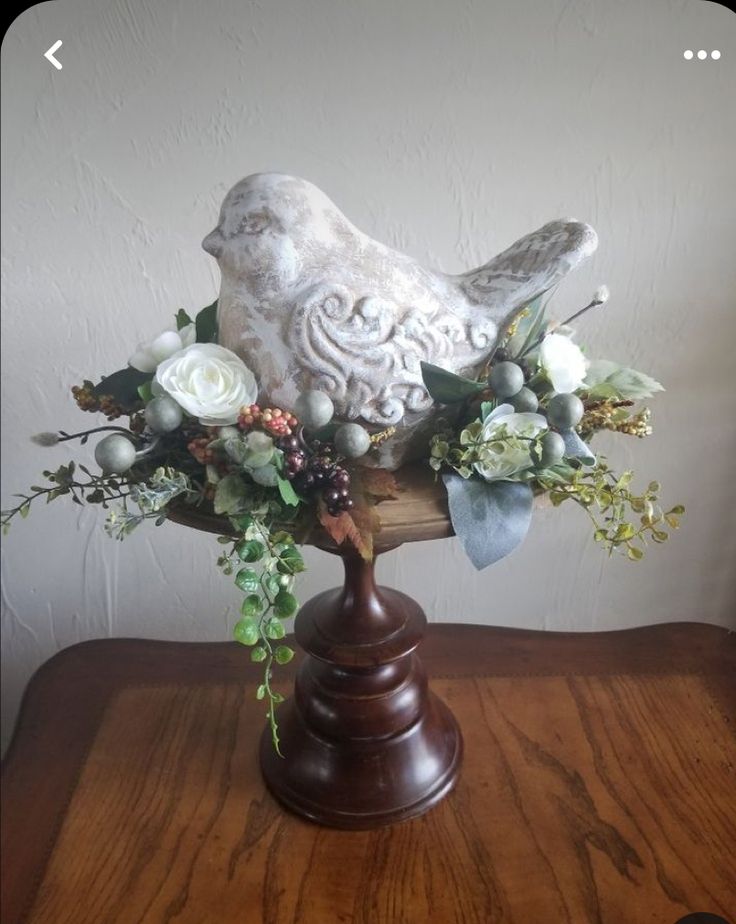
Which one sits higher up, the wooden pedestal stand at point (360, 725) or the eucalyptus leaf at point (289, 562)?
the eucalyptus leaf at point (289, 562)

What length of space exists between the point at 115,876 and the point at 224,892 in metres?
0.09

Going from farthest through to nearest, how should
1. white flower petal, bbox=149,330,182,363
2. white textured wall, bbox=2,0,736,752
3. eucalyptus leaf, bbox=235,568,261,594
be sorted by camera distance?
1. white textured wall, bbox=2,0,736,752
2. white flower petal, bbox=149,330,182,363
3. eucalyptus leaf, bbox=235,568,261,594

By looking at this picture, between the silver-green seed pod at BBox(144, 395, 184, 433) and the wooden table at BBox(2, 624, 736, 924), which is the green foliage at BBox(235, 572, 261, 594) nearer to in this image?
the silver-green seed pod at BBox(144, 395, 184, 433)

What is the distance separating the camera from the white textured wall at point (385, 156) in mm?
778

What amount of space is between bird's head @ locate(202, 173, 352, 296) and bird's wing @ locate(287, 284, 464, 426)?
3 centimetres

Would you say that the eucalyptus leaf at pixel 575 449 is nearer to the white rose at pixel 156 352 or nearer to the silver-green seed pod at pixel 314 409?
the silver-green seed pod at pixel 314 409

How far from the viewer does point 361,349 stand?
0.51 m

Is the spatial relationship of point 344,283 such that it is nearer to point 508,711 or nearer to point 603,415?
point 603,415

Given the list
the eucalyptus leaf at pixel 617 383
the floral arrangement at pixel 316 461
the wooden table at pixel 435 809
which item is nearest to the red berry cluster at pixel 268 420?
the floral arrangement at pixel 316 461

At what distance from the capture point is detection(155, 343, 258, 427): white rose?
50cm

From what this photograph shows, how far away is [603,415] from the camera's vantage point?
0.55 meters

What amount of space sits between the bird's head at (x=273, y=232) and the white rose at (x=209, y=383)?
2.2 inches

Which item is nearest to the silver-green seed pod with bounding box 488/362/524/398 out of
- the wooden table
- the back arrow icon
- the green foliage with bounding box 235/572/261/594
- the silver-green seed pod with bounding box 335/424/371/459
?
the silver-green seed pod with bounding box 335/424/371/459

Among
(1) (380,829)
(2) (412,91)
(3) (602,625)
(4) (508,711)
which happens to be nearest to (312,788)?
(1) (380,829)
